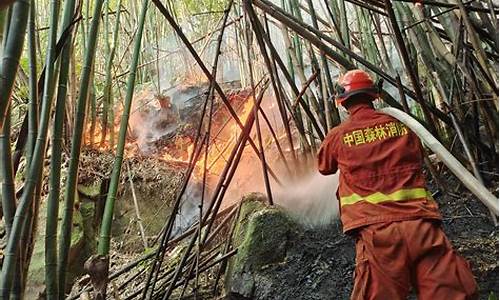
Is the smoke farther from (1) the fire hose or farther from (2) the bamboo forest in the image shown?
(1) the fire hose

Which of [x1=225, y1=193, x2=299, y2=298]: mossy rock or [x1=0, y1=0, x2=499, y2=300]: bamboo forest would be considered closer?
[x1=0, y1=0, x2=499, y2=300]: bamboo forest

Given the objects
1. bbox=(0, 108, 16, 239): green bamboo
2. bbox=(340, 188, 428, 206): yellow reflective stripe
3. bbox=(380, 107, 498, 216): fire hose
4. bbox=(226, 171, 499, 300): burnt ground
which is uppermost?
bbox=(0, 108, 16, 239): green bamboo

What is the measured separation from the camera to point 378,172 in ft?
7.39

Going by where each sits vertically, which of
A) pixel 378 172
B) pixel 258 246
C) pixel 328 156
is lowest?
pixel 258 246

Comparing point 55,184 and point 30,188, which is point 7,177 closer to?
point 30,188

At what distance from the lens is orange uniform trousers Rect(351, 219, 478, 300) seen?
1.99m

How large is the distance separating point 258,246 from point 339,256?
0.52 metres

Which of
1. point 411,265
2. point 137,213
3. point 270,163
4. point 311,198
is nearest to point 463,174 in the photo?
point 411,265

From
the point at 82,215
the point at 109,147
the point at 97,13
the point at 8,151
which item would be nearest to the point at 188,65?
the point at 109,147

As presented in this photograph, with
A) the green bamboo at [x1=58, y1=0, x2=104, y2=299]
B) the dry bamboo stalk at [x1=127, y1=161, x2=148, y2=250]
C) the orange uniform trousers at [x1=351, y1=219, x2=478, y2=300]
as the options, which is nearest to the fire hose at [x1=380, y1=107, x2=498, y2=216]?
the orange uniform trousers at [x1=351, y1=219, x2=478, y2=300]

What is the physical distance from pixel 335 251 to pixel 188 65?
13.4ft

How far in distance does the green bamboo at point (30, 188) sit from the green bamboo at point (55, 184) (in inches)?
2.5

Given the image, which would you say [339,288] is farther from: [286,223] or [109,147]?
[109,147]

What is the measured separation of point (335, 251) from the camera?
10.7ft
